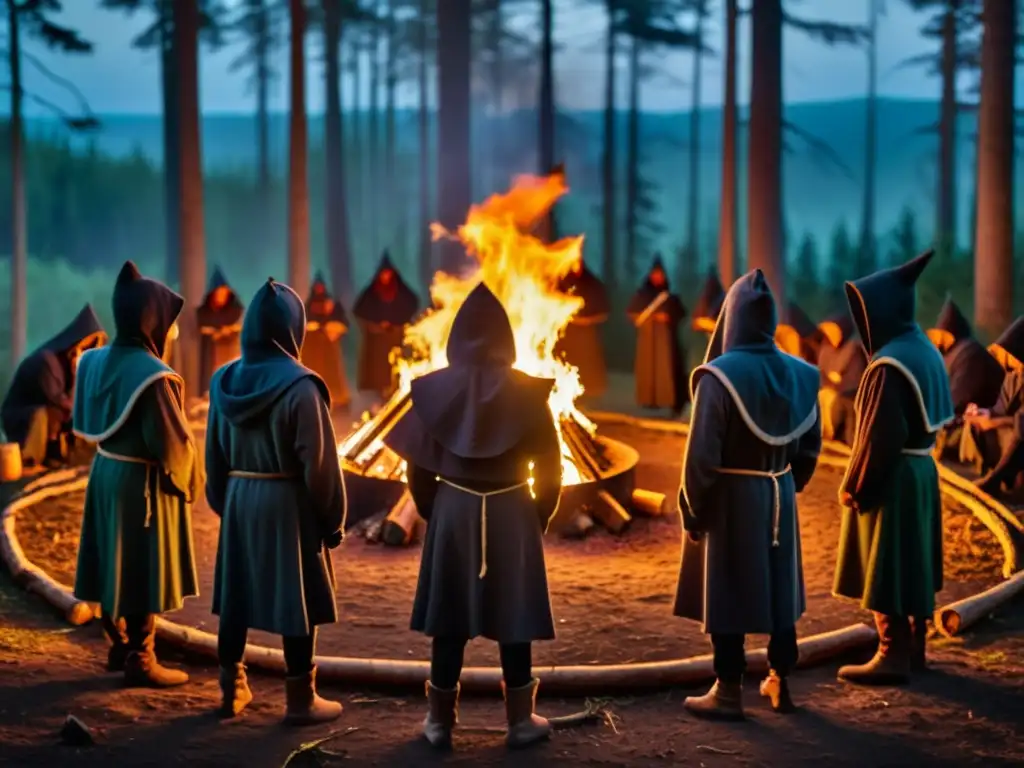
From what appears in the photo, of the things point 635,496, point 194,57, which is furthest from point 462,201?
point 635,496

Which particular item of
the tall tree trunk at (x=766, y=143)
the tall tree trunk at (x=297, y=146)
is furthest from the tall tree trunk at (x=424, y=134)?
the tall tree trunk at (x=766, y=143)

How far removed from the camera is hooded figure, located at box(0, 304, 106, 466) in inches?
Answer: 451

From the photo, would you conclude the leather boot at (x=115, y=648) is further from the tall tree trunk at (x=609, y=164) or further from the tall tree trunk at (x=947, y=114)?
the tall tree trunk at (x=947, y=114)

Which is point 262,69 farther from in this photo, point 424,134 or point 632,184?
point 632,184

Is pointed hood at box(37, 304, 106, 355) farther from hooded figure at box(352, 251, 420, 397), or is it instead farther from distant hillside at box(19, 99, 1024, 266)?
distant hillside at box(19, 99, 1024, 266)

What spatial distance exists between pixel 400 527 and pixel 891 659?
398 centimetres

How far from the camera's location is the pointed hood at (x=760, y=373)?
18.3 feet

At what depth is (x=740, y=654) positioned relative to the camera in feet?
18.9

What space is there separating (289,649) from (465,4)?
14.1 meters

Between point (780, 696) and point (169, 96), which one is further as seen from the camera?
point (169, 96)

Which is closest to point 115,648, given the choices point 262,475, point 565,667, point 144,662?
point 144,662

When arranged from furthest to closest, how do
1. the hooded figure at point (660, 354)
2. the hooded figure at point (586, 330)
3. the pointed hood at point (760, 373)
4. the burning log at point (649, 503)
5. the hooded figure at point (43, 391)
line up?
the hooded figure at point (586, 330) < the hooded figure at point (660, 354) < the hooded figure at point (43, 391) < the burning log at point (649, 503) < the pointed hood at point (760, 373)

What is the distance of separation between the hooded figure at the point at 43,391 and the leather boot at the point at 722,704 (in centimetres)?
755

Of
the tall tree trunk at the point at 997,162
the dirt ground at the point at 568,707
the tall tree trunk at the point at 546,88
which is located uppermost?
the tall tree trunk at the point at 546,88
